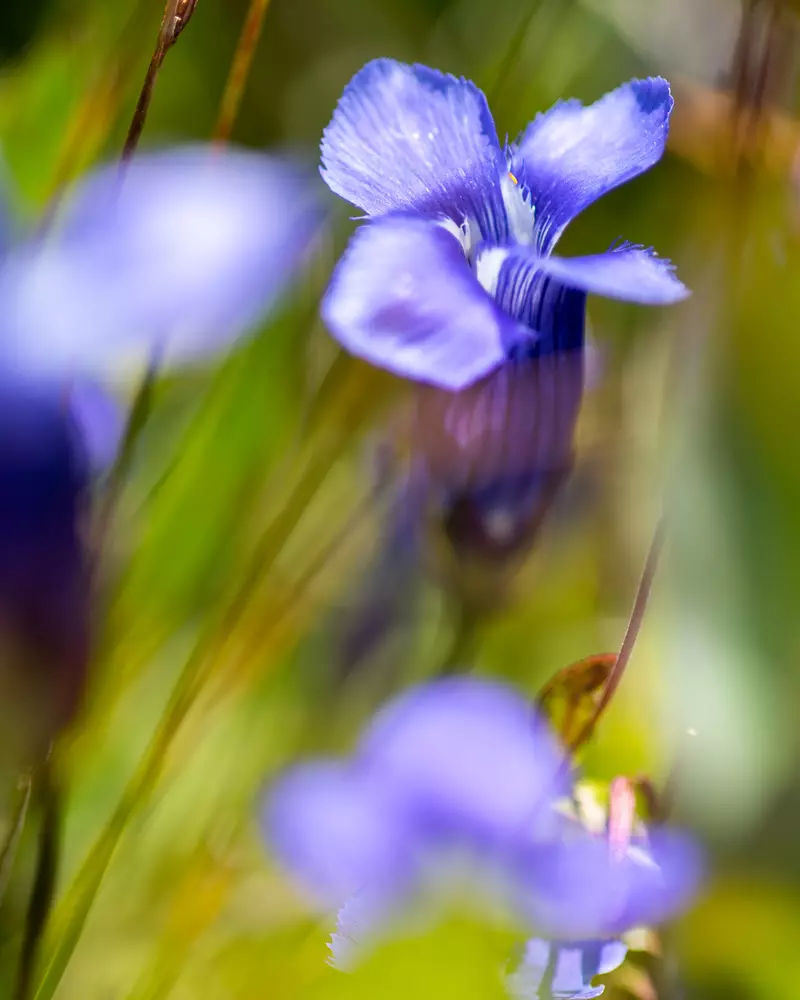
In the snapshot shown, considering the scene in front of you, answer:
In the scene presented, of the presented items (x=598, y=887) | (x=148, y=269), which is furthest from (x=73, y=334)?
(x=598, y=887)

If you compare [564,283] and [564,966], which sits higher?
[564,283]

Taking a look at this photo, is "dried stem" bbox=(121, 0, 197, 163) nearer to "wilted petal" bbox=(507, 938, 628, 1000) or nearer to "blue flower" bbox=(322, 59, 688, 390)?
"blue flower" bbox=(322, 59, 688, 390)

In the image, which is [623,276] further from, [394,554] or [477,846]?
[394,554]

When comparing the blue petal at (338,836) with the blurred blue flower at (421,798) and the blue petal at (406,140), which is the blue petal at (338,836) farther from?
the blue petal at (406,140)

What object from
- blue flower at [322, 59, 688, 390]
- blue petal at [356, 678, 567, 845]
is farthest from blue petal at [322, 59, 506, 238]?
blue petal at [356, 678, 567, 845]

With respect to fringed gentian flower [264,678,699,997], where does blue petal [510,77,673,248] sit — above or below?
above

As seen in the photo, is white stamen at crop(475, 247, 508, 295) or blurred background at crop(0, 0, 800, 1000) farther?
blurred background at crop(0, 0, 800, 1000)
